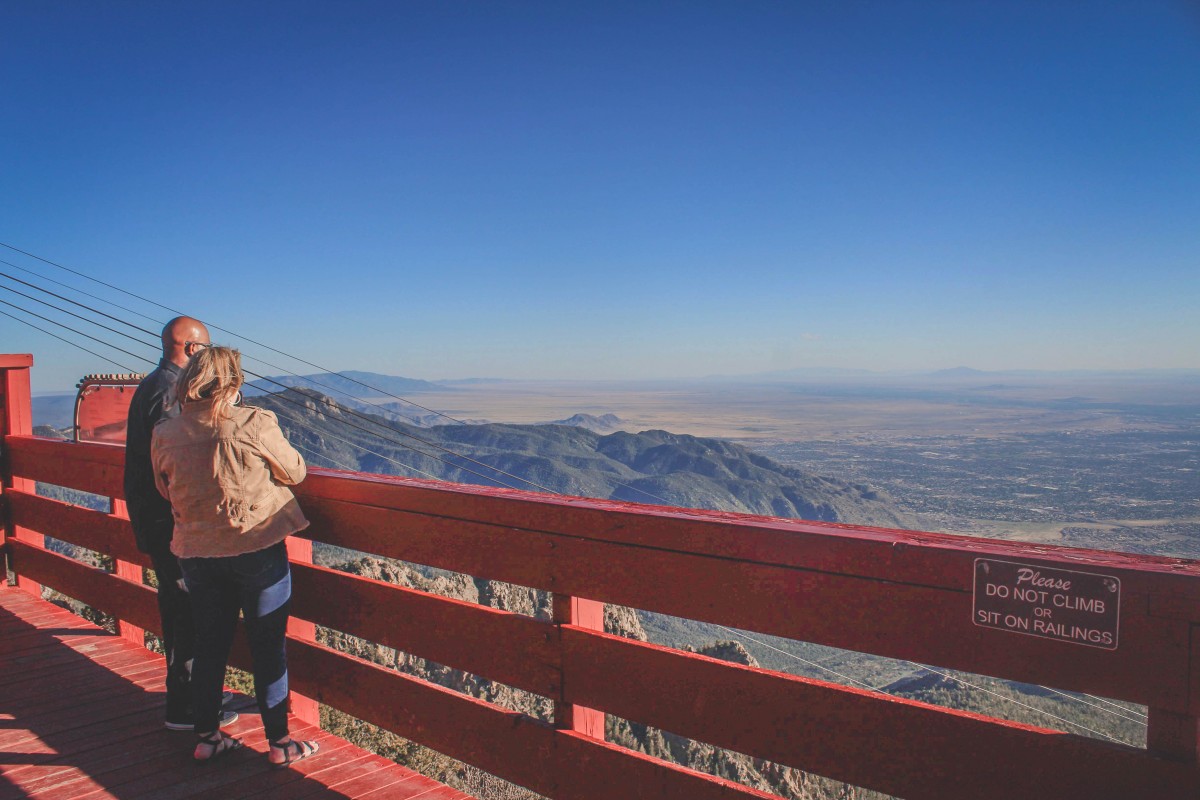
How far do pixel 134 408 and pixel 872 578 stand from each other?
9.60 feet

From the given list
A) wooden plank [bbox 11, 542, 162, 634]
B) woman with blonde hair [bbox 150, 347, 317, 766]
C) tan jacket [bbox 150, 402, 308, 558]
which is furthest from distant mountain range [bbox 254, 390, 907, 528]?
tan jacket [bbox 150, 402, 308, 558]

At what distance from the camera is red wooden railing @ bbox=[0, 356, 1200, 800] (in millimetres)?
1523

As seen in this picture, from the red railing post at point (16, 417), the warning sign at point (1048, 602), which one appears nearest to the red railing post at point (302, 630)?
the warning sign at point (1048, 602)

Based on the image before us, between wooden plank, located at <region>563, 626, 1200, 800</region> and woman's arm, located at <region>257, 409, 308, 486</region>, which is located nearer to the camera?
wooden plank, located at <region>563, 626, 1200, 800</region>

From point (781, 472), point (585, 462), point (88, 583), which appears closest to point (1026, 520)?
point (781, 472)

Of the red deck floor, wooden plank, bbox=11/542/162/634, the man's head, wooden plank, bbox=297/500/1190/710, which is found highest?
the man's head

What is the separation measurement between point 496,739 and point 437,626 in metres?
0.42

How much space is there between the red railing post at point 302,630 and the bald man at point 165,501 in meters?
0.39

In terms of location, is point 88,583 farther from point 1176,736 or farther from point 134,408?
point 1176,736

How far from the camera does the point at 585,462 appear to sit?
430 feet

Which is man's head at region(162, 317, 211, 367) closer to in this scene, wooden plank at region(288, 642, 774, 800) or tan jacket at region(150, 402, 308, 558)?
tan jacket at region(150, 402, 308, 558)

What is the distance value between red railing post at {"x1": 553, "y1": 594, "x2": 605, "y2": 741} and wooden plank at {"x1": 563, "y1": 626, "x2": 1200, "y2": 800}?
4 cm

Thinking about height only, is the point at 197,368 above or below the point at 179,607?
above

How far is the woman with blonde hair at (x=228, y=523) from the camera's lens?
2773 mm
